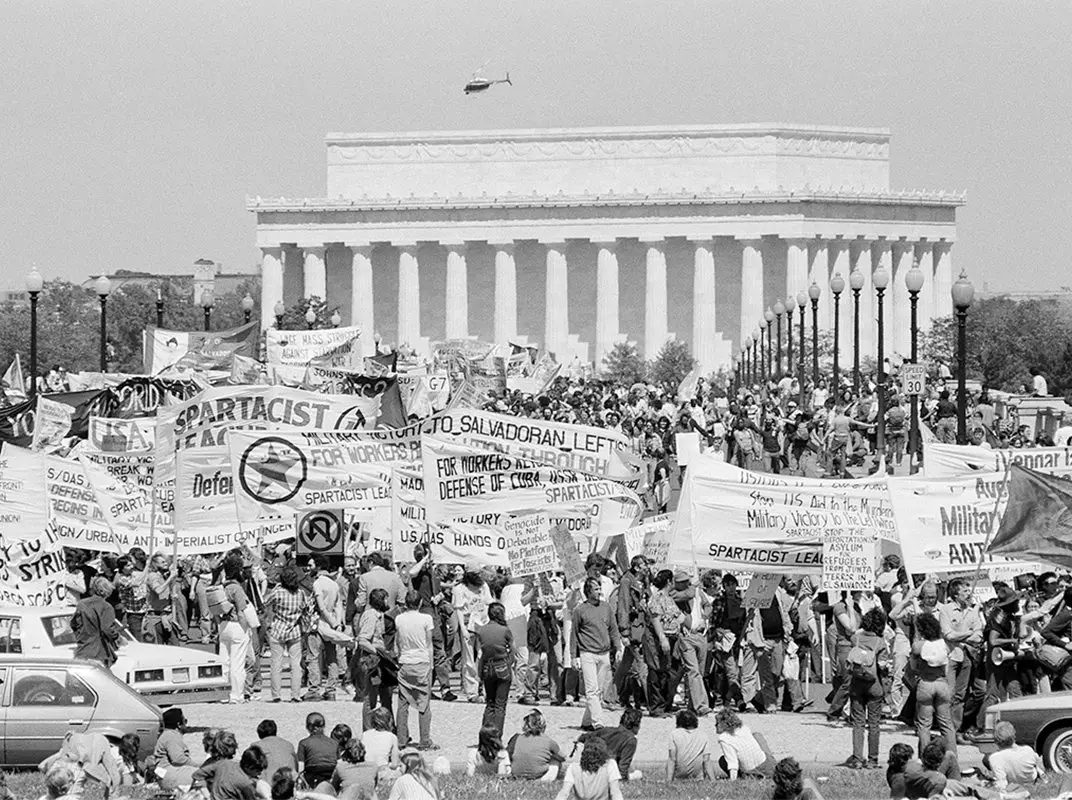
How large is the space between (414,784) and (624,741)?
289 cm

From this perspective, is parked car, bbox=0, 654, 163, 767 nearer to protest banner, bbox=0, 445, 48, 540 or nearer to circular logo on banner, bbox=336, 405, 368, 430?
protest banner, bbox=0, 445, 48, 540

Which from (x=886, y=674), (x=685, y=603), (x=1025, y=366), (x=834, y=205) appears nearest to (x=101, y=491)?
(x=685, y=603)

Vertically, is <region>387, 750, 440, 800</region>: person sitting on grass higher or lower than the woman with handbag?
lower

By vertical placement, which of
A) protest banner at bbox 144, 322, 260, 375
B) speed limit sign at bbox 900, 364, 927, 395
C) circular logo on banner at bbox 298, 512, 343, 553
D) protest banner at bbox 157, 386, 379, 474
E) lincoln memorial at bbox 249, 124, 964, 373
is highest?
lincoln memorial at bbox 249, 124, 964, 373

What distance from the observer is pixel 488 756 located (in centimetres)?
2355

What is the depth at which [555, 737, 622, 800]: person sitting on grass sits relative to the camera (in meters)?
20.1

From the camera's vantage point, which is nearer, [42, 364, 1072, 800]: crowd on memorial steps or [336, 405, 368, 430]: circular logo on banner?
[42, 364, 1072, 800]: crowd on memorial steps

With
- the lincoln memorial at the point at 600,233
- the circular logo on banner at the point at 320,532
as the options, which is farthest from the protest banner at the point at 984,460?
the lincoln memorial at the point at 600,233

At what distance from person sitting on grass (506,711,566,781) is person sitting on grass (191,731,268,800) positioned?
3.18 metres

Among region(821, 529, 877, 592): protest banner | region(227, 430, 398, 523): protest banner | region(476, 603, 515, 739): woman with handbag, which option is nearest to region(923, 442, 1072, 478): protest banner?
region(821, 529, 877, 592): protest banner

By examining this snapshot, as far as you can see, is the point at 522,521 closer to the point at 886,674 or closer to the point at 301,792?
the point at 886,674

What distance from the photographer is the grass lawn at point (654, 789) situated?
21688 mm

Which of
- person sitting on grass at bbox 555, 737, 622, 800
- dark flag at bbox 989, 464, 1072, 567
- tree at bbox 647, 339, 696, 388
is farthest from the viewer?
tree at bbox 647, 339, 696, 388

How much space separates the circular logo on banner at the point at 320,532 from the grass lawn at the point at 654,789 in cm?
676
